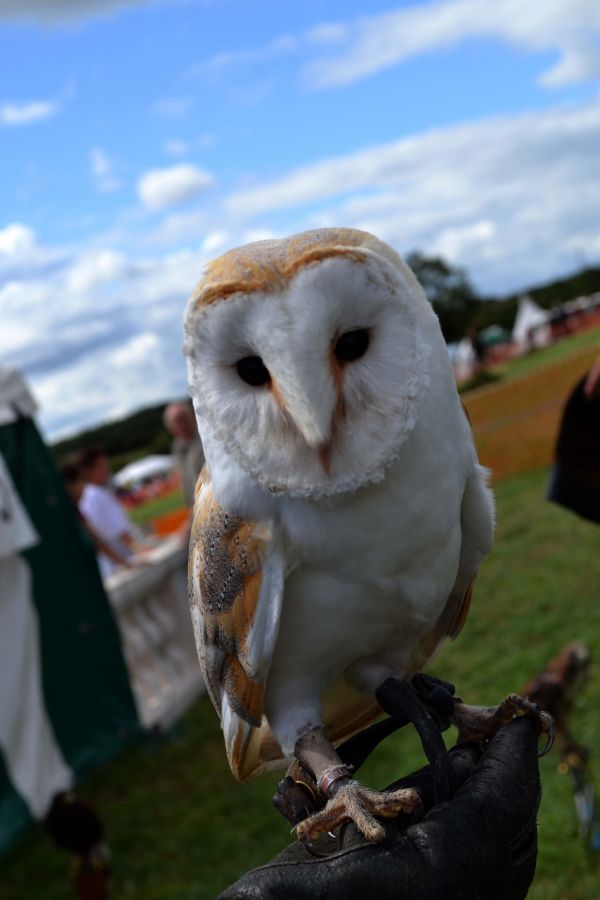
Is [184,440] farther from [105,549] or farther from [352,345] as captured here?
[352,345]

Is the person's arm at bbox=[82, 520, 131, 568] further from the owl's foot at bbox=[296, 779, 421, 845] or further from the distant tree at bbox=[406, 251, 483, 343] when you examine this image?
the distant tree at bbox=[406, 251, 483, 343]

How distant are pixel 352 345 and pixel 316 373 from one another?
8 cm

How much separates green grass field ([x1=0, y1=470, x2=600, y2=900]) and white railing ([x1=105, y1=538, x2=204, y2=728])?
181mm

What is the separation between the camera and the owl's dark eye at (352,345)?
1.18m

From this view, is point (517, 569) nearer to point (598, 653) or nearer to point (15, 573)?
point (598, 653)

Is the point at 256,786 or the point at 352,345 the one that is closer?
the point at 352,345

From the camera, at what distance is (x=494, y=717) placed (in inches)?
55.9

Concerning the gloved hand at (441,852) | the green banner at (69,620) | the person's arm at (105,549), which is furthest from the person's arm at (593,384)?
the person's arm at (105,549)

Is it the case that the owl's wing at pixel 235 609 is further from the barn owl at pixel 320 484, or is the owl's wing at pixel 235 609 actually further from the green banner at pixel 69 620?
the green banner at pixel 69 620

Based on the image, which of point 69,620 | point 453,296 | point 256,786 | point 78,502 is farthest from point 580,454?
point 453,296

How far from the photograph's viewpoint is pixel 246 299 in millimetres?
1132

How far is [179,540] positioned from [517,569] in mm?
2484

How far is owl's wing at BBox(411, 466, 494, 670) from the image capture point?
1.43 metres

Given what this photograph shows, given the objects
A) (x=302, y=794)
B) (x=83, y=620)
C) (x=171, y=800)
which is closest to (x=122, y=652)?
(x=83, y=620)
